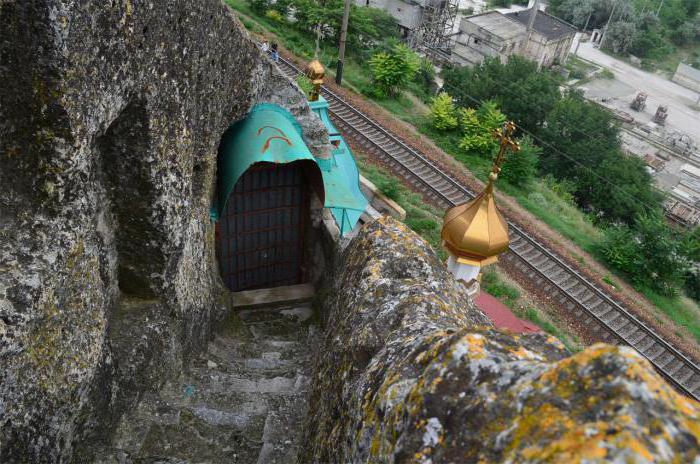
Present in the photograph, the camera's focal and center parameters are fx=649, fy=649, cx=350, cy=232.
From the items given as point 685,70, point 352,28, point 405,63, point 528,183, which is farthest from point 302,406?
point 685,70

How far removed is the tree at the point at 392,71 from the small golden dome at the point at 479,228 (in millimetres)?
21145

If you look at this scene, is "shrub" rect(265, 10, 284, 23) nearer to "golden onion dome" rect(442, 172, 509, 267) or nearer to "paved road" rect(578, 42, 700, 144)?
"golden onion dome" rect(442, 172, 509, 267)

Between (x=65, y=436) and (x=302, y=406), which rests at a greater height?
(x=65, y=436)

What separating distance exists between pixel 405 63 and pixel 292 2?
11970mm

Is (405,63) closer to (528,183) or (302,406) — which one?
(528,183)

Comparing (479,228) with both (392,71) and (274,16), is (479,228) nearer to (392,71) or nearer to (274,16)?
(392,71)

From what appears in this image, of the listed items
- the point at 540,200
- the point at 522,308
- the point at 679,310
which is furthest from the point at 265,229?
the point at 540,200

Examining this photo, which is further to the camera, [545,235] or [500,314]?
[545,235]

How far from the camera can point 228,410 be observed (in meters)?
7.67

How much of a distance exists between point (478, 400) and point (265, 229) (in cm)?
779

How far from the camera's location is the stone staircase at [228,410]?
6855mm

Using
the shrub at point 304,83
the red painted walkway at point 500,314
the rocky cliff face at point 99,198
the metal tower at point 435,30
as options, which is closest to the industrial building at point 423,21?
the metal tower at point 435,30

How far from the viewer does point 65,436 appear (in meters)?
5.79

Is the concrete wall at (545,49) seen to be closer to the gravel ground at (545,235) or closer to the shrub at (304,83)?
the gravel ground at (545,235)
